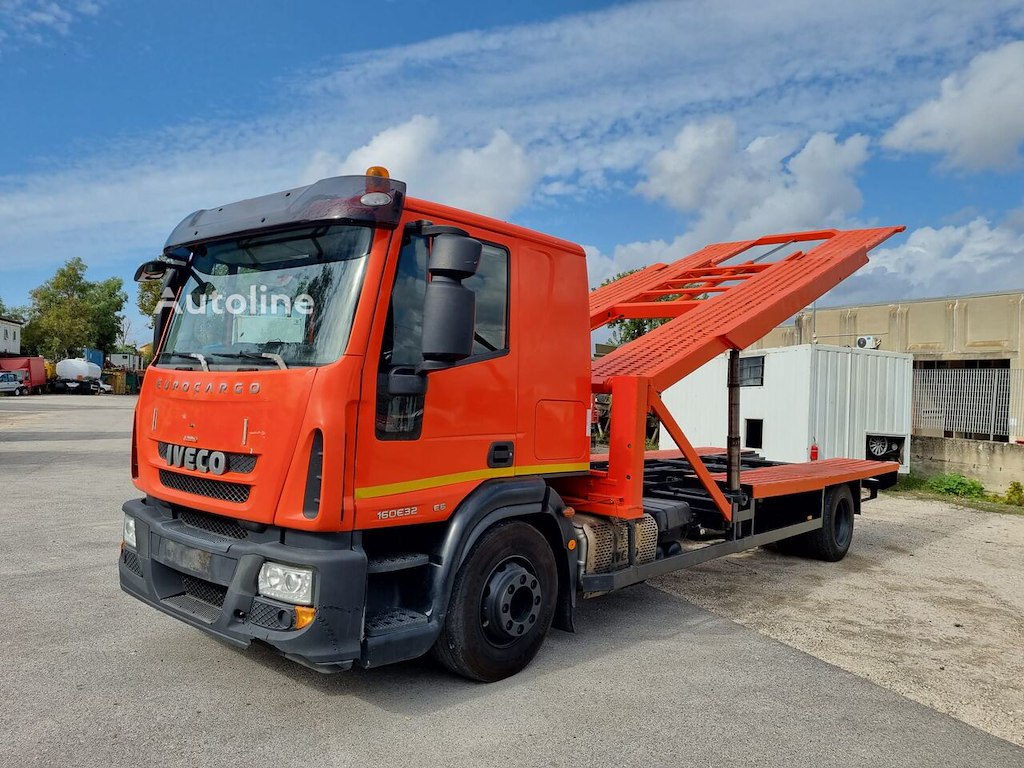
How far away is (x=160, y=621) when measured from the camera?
502cm

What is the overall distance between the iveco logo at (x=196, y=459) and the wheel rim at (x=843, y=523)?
6.08 m

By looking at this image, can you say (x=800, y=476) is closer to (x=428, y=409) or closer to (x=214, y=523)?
(x=428, y=409)

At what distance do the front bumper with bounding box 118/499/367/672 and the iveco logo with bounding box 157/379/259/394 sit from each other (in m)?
0.65

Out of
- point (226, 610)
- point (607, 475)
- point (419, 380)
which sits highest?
point (419, 380)

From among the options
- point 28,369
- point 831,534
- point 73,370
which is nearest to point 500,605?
point 831,534

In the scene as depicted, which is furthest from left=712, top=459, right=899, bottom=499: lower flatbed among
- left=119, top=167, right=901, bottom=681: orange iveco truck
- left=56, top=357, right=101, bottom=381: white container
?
left=56, top=357, right=101, bottom=381: white container

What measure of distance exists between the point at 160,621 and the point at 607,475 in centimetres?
309

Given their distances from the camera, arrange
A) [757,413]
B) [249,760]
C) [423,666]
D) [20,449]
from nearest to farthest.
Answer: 1. [249,760]
2. [423,666]
3. [757,413]
4. [20,449]

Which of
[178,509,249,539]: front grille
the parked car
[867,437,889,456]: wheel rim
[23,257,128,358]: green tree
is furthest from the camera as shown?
[23,257,128,358]: green tree

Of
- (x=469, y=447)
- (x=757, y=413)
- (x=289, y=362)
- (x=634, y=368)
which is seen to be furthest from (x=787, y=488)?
(x=757, y=413)

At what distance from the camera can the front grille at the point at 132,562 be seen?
4.18 meters

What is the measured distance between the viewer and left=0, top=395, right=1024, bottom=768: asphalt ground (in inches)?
133

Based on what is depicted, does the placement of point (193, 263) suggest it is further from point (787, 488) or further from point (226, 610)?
point (787, 488)

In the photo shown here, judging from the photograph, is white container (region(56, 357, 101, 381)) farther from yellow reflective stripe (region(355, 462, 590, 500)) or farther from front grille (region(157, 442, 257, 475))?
yellow reflective stripe (region(355, 462, 590, 500))
